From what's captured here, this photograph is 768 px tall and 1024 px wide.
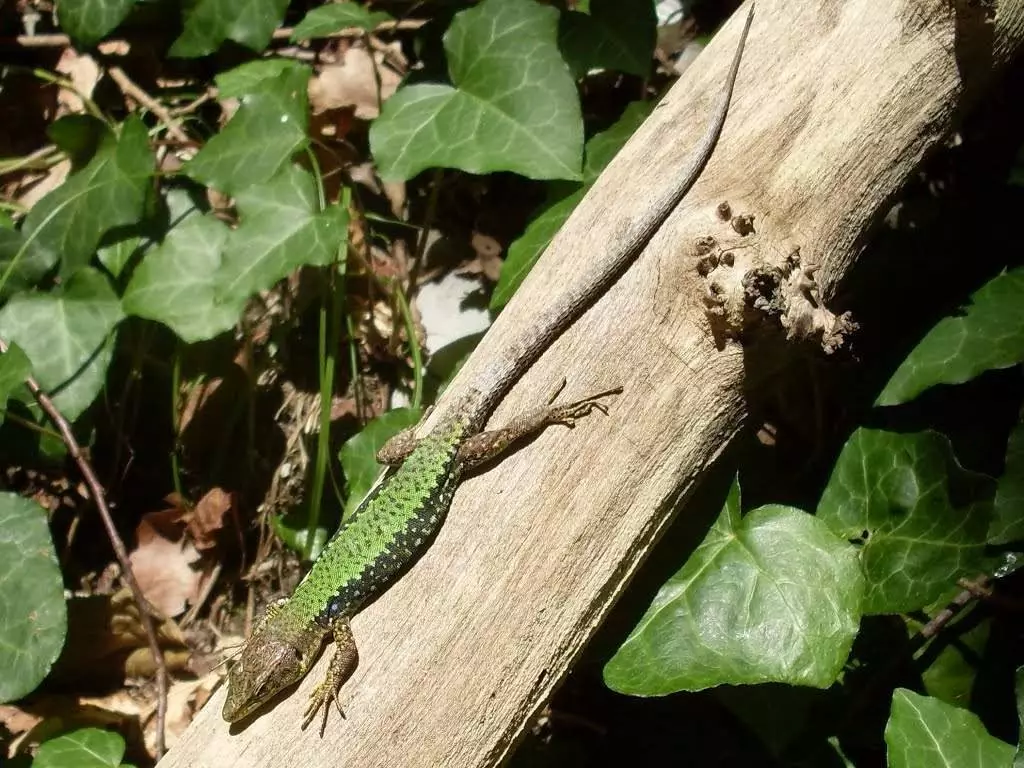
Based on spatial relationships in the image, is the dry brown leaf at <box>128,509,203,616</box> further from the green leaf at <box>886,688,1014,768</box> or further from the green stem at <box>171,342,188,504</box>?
the green leaf at <box>886,688,1014,768</box>

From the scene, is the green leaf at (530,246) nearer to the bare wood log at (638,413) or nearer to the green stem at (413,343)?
the bare wood log at (638,413)

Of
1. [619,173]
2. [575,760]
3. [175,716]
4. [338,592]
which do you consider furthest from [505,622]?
[175,716]

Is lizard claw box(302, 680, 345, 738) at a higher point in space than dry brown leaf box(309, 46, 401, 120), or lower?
lower

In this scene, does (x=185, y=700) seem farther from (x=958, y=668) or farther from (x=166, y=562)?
(x=958, y=668)

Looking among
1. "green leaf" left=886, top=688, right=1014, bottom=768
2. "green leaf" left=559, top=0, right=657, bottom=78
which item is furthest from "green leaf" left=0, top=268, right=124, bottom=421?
"green leaf" left=886, top=688, right=1014, bottom=768

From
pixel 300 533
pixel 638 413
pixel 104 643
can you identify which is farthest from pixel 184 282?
pixel 638 413

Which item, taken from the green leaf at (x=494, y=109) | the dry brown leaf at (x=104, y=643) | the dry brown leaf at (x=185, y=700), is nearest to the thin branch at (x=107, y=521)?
the dry brown leaf at (x=185, y=700)
